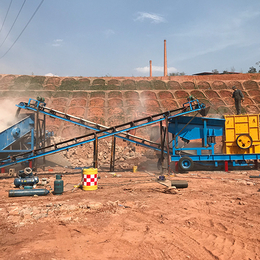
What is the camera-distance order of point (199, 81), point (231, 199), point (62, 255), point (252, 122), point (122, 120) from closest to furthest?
point (62, 255) → point (231, 199) → point (252, 122) → point (122, 120) → point (199, 81)

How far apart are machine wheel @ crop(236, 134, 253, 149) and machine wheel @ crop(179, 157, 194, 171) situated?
2.79 metres

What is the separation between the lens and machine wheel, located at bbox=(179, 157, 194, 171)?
12.4 metres

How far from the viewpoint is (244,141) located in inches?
498

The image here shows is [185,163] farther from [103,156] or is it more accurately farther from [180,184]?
[103,156]

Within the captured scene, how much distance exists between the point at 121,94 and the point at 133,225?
986 inches

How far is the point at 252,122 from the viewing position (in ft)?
41.8

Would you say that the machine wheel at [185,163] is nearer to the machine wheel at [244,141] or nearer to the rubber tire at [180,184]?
the machine wheel at [244,141]

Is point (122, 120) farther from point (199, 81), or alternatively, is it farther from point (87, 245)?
point (87, 245)

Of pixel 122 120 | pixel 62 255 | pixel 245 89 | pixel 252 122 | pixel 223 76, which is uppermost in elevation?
pixel 223 76

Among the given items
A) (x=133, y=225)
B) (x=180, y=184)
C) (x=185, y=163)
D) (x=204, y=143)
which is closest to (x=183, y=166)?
(x=185, y=163)

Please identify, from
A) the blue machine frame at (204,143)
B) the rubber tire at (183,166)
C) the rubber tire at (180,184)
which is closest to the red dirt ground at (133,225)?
the rubber tire at (180,184)

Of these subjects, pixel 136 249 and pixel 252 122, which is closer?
pixel 136 249

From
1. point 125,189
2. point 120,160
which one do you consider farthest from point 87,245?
point 120,160

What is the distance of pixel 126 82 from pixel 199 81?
1058 cm
